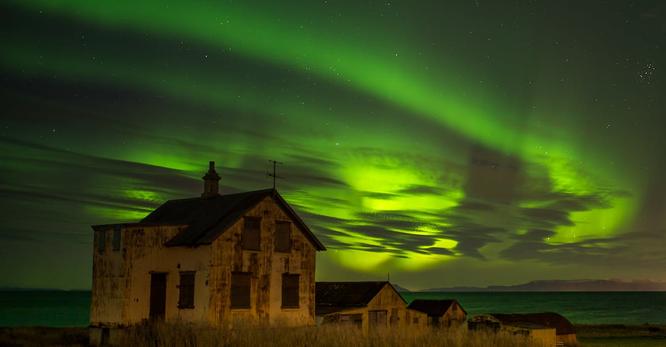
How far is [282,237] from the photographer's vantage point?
3869 centimetres

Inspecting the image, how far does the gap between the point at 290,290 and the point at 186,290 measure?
18.4 ft

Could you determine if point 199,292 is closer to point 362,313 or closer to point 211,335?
point 211,335

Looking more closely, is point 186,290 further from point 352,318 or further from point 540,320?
point 540,320

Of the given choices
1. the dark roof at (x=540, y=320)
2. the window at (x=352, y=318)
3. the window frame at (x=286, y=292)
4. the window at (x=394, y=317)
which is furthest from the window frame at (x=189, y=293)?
the dark roof at (x=540, y=320)

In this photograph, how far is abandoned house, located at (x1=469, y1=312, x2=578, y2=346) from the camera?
Result: 5930 centimetres

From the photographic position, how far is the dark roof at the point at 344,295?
50.4m

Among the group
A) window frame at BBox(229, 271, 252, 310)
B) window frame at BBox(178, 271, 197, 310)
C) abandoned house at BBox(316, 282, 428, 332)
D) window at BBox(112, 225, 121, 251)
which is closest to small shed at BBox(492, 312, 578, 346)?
abandoned house at BBox(316, 282, 428, 332)

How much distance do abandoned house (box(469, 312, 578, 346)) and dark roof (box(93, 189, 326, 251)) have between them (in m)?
24.2

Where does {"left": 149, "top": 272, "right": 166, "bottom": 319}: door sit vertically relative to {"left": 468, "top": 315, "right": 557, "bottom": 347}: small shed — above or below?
above

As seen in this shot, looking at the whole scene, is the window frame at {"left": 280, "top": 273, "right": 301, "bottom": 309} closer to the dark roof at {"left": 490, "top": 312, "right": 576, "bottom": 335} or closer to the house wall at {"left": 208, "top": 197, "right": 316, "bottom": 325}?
the house wall at {"left": 208, "top": 197, "right": 316, "bottom": 325}

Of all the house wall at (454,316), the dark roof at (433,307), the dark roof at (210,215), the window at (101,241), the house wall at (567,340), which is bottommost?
the house wall at (567,340)

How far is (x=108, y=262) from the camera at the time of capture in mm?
37031

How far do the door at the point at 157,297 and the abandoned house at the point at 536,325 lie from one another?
2852 cm

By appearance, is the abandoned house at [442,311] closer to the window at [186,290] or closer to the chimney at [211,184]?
the chimney at [211,184]
